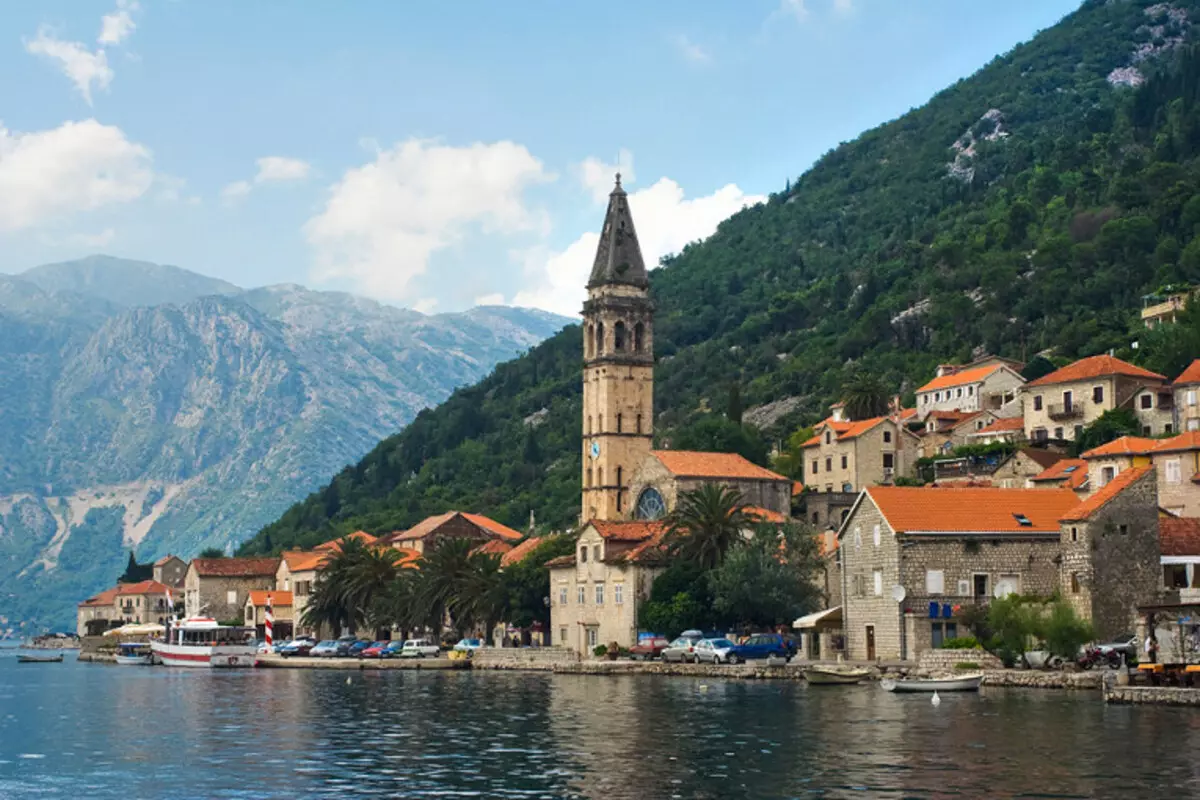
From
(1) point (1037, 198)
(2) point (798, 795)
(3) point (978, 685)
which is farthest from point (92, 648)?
(2) point (798, 795)

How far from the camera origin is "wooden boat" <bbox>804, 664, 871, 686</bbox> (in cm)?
6706

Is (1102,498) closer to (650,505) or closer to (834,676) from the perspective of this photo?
(834,676)

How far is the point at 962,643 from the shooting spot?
69.1 meters

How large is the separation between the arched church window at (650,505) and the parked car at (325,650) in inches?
874

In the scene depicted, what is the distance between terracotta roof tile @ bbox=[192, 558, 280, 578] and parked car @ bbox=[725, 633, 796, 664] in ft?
293

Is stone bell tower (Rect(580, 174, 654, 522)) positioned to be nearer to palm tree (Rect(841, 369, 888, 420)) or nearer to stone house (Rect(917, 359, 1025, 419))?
palm tree (Rect(841, 369, 888, 420))

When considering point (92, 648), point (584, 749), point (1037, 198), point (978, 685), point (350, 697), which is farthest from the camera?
point (1037, 198)

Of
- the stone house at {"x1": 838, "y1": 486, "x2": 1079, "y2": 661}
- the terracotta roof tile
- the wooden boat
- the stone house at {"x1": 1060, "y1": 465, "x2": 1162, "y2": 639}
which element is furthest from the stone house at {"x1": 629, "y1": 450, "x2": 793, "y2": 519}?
the terracotta roof tile

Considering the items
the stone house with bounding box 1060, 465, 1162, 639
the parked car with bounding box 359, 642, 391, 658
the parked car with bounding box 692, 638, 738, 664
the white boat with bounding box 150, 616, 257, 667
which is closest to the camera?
the stone house with bounding box 1060, 465, 1162, 639

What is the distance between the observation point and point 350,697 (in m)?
70.4

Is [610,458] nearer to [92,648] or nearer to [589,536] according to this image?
[589,536]

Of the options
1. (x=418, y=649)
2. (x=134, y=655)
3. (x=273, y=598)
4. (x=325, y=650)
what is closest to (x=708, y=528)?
(x=418, y=649)

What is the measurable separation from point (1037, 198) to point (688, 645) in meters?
125

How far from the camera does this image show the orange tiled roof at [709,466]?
109500 millimetres
